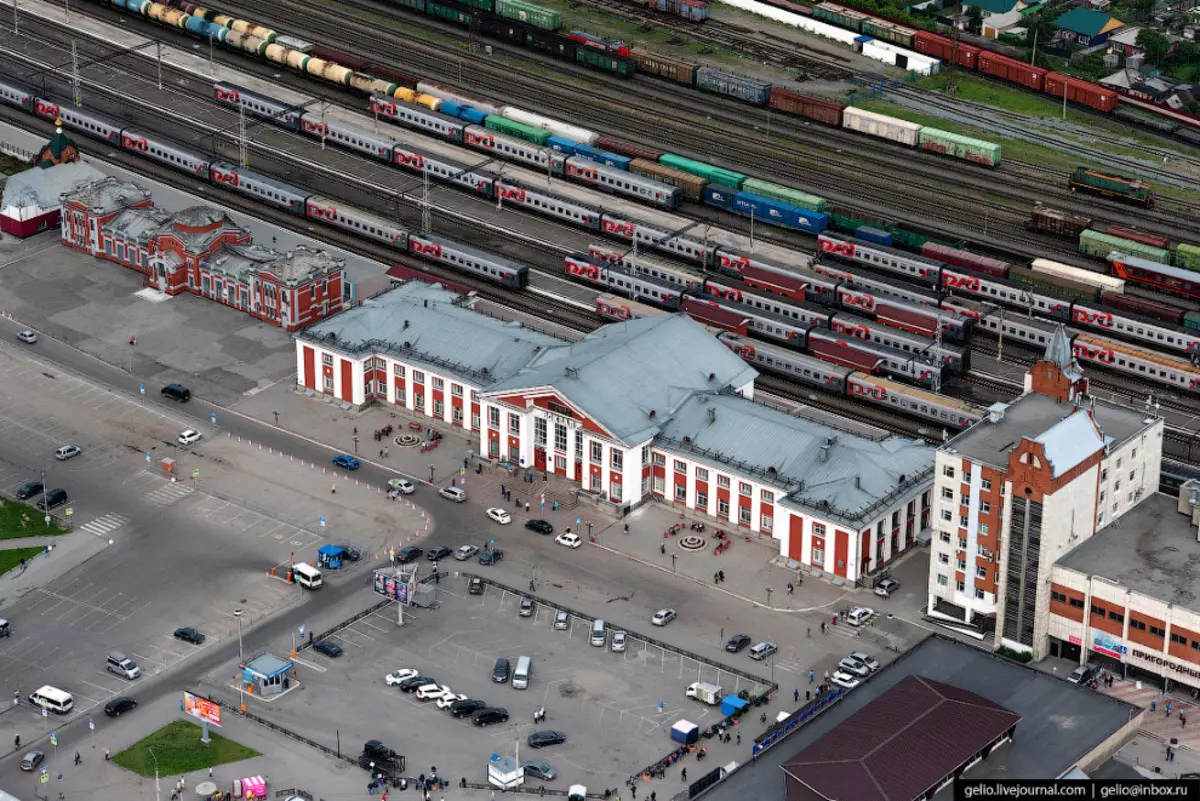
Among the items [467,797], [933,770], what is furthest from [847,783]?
[467,797]

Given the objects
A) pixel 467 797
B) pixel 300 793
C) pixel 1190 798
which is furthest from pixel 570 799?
pixel 1190 798

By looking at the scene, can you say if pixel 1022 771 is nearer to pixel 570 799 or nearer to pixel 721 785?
pixel 721 785

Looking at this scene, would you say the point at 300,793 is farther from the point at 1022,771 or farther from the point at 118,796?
the point at 1022,771

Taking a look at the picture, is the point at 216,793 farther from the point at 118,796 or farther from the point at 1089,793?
the point at 1089,793

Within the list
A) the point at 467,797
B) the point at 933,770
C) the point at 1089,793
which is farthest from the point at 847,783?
the point at 467,797
